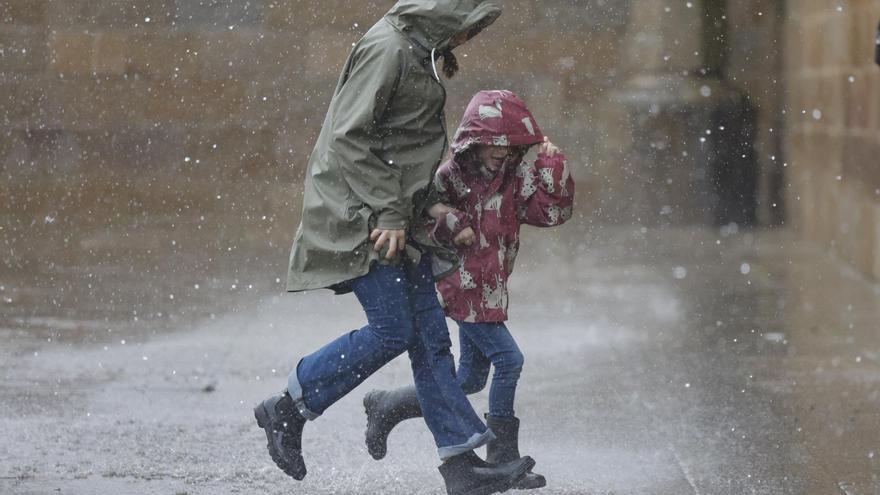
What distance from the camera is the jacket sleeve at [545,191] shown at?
5.02 meters

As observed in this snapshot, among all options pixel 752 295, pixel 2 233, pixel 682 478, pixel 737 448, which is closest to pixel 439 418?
pixel 682 478

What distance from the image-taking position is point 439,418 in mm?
4902

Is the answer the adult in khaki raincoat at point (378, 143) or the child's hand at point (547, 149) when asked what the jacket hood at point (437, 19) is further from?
the child's hand at point (547, 149)

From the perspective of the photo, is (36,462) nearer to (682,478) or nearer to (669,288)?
(682,478)

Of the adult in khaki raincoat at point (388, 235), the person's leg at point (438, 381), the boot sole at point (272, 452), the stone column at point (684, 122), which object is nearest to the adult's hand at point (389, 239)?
the adult in khaki raincoat at point (388, 235)

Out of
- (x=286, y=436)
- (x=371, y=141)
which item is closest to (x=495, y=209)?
(x=371, y=141)

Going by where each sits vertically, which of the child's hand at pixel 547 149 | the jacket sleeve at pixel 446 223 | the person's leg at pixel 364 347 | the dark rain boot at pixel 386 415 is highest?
the child's hand at pixel 547 149

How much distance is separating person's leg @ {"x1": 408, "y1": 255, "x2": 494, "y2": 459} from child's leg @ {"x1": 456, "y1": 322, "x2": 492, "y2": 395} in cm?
41

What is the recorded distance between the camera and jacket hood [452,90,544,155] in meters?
4.97

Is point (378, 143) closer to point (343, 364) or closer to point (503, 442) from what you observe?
point (343, 364)

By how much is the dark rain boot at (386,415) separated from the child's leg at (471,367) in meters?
0.22

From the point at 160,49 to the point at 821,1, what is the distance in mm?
6155

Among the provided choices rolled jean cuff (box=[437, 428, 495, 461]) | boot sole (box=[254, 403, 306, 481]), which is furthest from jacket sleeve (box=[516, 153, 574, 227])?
boot sole (box=[254, 403, 306, 481])

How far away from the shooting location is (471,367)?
17.6ft
